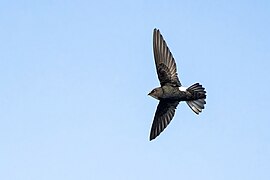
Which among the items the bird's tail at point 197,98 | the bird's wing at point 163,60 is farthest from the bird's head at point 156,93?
the bird's tail at point 197,98

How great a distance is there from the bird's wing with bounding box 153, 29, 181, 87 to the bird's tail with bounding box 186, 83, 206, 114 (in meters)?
0.91

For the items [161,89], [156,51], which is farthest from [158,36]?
[161,89]

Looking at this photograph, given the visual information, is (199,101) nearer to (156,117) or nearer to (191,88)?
(191,88)

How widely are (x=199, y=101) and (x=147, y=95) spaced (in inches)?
57.7

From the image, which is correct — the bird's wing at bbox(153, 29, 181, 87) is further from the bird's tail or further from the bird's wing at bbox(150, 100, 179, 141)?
the bird's tail

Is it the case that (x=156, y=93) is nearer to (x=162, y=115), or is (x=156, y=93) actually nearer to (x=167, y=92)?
(x=167, y=92)

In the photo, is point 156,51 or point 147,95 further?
point 156,51

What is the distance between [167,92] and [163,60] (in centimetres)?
137

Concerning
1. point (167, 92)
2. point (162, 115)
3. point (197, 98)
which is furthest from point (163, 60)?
point (197, 98)

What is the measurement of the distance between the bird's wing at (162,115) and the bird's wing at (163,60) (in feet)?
2.42

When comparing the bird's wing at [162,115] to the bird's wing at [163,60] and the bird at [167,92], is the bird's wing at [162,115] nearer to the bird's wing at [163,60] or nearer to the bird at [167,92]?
the bird at [167,92]

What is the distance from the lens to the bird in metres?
16.0

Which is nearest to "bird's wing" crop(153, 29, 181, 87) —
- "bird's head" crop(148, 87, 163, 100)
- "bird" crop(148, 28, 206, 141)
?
"bird" crop(148, 28, 206, 141)

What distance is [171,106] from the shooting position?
669 inches
